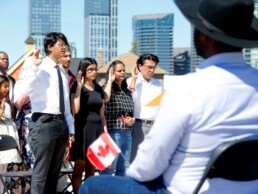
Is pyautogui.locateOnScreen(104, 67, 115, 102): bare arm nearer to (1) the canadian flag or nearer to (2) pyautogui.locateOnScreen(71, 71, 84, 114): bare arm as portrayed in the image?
(2) pyautogui.locateOnScreen(71, 71, 84, 114): bare arm

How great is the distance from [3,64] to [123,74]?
177 centimetres

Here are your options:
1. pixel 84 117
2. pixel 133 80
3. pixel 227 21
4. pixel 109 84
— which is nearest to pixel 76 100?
pixel 84 117

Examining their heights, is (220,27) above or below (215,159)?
above

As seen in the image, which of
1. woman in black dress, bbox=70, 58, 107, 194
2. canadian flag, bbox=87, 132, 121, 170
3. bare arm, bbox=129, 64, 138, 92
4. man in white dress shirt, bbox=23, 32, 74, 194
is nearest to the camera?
canadian flag, bbox=87, 132, 121, 170

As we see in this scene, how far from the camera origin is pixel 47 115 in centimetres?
571

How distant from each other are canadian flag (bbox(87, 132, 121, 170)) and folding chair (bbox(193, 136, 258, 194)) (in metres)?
0.63

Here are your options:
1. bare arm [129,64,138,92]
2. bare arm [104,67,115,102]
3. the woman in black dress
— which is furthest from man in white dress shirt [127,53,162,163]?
the woman in black dress

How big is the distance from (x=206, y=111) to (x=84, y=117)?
4.62 m

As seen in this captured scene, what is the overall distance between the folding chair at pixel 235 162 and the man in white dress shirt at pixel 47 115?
327 cm

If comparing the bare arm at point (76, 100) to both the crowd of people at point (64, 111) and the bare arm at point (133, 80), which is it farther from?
the bare arm at point (133, 80)

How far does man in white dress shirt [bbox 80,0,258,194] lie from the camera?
247cm

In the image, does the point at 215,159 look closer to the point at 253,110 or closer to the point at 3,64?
the point at 253,110

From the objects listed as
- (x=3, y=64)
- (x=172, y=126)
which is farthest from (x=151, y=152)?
(x=3, y=64)

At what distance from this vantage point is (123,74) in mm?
7883
